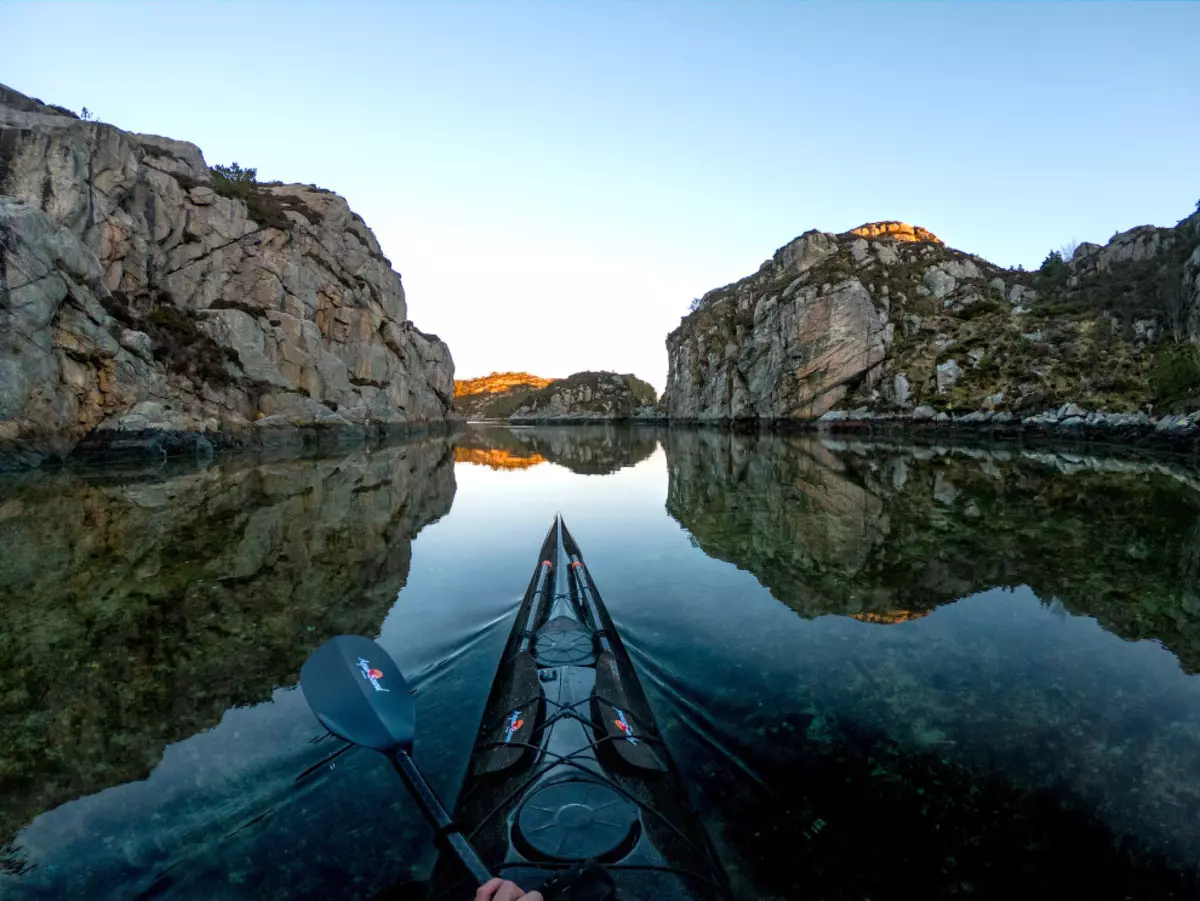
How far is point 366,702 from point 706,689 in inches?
164

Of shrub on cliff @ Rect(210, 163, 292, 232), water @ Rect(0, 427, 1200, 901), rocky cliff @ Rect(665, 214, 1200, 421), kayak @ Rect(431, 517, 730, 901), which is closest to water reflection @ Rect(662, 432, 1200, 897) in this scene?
water @ Rect(0, 427, 1200, 901)

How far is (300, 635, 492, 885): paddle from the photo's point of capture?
3.79 metres

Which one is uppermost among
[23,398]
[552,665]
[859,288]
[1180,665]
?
[859,288]

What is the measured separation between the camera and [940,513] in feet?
53.9

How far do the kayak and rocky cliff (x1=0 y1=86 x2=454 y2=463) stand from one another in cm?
3113

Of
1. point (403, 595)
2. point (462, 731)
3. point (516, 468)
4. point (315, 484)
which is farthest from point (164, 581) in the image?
point (516, 468)

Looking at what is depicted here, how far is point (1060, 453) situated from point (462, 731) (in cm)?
3921

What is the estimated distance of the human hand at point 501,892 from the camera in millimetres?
2566

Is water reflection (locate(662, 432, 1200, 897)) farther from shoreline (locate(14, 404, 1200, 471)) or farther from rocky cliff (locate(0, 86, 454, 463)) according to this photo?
rocky cliff (locate(0, 86, 454, 463))

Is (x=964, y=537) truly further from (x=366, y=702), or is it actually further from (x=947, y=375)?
(x=947, y=375)

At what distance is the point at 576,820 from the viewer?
3.53 m

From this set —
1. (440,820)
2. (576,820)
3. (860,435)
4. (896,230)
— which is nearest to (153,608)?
(440,820)

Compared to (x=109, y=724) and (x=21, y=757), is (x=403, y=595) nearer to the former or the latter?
(x=109, y=724)

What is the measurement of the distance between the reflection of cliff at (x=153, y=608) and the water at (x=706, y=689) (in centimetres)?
5
